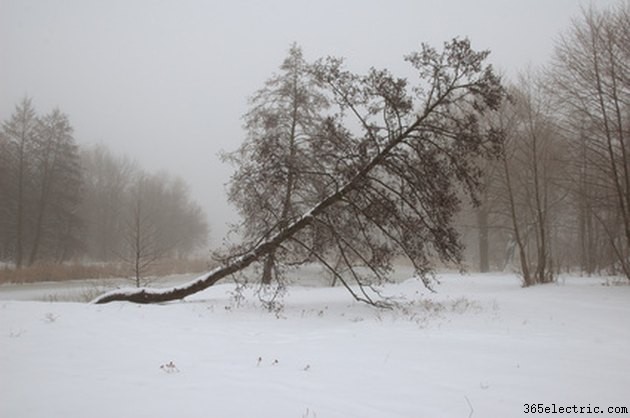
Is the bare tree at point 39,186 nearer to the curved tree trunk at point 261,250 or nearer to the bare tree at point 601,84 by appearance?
the curved tree trunk at point 261,250

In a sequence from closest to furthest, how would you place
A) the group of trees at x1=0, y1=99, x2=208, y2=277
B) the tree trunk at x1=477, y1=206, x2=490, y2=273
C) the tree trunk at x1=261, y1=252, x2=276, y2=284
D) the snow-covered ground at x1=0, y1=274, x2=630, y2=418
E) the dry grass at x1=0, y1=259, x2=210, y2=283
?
the snow-covered ground at x1=0, y1=274, x2=630, y2=418, the tree trunk at x1=261, y1=252, x2=276, y2=284, the dry grass at x1=0, y1=259, x2=210, y2=283, the tree trunk at x1=477, y1=206, x2=490, y2=273, the group of trees at x1=0, y1=99, x2=208, y2=277

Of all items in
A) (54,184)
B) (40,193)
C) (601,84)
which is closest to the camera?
(601,84)

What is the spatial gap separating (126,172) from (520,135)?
→ 2019 inches

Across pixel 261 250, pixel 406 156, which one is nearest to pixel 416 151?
pixel 406 156

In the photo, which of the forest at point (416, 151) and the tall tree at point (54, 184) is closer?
the forest at point (416, 151)

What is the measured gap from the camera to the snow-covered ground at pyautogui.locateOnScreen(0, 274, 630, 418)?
3.79 m

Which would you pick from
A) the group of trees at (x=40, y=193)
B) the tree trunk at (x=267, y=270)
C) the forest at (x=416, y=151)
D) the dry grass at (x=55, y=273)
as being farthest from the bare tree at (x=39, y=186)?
the tree trunk at (x=267, y=270)

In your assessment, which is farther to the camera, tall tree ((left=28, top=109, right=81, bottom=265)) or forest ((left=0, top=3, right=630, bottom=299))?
tall tree ((left=28, top=109, right=81, bottom=265))

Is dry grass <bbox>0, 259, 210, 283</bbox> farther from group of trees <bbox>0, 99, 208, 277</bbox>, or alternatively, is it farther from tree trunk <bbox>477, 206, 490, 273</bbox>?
tree trunk <bbox>477, 206, 490, 273</bbox>

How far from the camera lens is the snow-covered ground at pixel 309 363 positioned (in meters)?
3.79

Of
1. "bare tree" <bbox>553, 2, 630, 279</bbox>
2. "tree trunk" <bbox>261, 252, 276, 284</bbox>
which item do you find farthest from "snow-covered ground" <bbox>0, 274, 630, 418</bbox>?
"bare tree" <bbox>553, 2, 630, 279</bbox>

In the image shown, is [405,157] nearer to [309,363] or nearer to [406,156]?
[406,156]

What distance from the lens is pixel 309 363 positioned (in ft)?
17.4

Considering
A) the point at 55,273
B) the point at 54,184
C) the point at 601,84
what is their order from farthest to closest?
1. the point at 54,184
2. the point at 55,273
3. the point at 601,84
